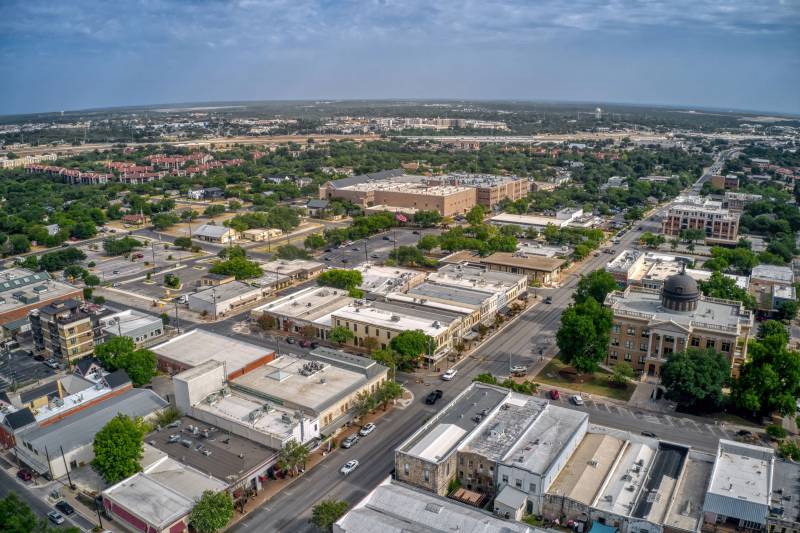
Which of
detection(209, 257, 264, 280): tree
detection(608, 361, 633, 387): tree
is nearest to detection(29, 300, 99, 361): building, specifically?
detection(209, 257, 264, 280): tree

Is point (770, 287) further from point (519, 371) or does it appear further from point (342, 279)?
point (342, 279)

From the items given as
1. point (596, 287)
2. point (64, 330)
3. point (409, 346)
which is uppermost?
point (596, 287)

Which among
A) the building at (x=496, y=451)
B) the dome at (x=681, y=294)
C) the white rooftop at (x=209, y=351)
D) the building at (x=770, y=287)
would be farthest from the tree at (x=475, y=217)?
the building at (x=496, y=451)

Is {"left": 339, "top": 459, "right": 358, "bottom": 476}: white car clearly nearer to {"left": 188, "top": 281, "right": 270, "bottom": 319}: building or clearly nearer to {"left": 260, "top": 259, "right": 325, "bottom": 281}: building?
{"left": 188, "top": 281, "right": 270, "bottom": 319}: building

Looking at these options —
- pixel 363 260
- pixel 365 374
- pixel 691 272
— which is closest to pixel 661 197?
pixel 691 272

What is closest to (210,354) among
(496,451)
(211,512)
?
(211,512)

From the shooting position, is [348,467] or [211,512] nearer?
[211,512]
